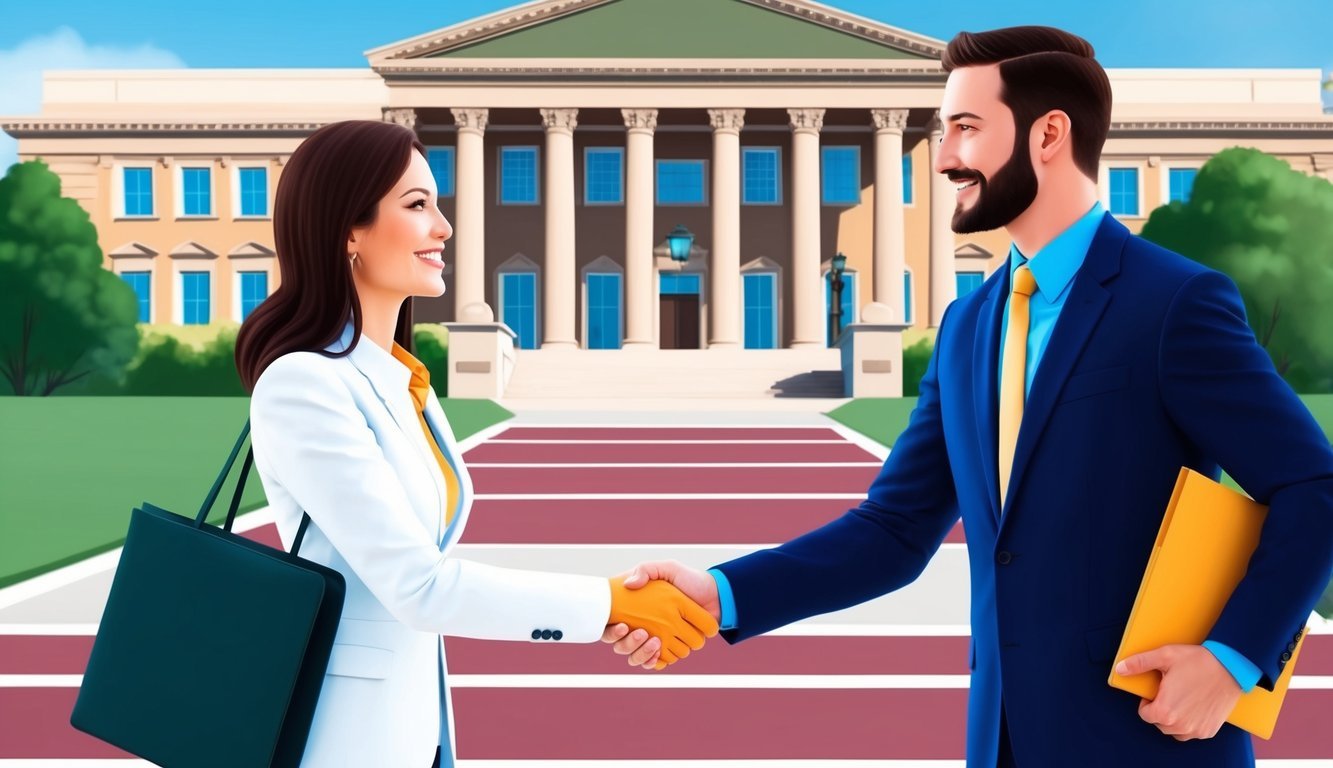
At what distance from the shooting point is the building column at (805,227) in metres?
45.2

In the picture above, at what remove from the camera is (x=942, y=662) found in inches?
255

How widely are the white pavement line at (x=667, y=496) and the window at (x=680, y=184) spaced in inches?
1444

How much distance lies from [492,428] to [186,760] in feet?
70.1

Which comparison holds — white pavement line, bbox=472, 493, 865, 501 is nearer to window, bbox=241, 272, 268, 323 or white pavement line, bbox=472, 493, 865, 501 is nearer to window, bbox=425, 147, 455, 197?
window, bbox=425, 147, 455, 197

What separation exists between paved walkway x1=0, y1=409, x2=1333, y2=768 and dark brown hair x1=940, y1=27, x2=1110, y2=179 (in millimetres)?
3063

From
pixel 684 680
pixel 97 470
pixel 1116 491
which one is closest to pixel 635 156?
pixel 97 470

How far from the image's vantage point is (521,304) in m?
48.5

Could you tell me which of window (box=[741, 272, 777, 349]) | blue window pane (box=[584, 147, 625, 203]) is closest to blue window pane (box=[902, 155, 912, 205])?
window (box=[741, 272, 777, 349])

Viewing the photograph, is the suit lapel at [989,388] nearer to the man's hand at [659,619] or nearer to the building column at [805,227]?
the man's hand at [659,619]

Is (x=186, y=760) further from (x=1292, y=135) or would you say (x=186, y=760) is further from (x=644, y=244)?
(x=1292, y=135)

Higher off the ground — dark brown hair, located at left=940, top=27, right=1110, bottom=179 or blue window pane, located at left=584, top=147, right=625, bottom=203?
blue window pane, located at left=584, top=147, right=625, bottom=203

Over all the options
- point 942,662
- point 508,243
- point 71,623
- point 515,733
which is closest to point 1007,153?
point 515,733

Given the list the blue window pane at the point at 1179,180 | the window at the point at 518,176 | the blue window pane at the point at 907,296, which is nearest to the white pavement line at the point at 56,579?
the window at the point at 518,176

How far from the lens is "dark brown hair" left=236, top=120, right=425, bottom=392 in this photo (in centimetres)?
261
